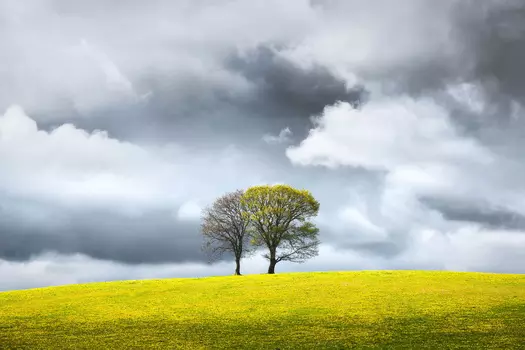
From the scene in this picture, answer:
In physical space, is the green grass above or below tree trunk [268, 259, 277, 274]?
below

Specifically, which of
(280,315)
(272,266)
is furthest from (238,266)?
(280,315)

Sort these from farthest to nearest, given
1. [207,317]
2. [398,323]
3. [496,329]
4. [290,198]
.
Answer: [290,198] → [207,317] → [398,323] → [496,329]

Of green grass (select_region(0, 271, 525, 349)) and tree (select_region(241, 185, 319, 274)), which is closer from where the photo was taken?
green grass (select_region(0, 271, 525, 349))

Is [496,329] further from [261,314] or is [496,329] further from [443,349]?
[261,314]

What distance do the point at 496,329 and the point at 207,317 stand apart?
877 inches

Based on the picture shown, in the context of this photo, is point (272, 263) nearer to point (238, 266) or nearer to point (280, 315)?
point (238, 266)

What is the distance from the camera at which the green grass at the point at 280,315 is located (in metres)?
32.2

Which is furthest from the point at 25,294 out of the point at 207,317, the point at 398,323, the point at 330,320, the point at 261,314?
the point at 398,323

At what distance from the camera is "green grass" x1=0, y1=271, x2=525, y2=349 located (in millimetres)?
32156

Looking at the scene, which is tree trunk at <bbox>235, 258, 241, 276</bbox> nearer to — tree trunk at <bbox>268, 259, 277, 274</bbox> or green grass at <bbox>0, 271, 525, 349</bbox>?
tree trunk at <bbox>268, 259, 277, 274</bbox>

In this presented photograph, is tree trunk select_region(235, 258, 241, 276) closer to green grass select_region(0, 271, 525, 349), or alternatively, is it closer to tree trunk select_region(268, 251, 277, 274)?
tree trunk select_region(268, 251, 277, 274)

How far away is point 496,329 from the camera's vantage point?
33.9 m

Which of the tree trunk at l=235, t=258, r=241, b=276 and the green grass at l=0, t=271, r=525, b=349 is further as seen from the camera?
the tree trunk at l=235, t=258, r=241, b=276

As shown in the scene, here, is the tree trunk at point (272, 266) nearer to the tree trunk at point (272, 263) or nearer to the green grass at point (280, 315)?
the tree trunk at point (272, 263)
